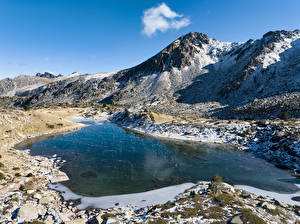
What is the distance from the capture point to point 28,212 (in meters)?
13.6

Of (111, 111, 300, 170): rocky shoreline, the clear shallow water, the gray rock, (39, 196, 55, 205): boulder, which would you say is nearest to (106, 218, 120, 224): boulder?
the clear shallow water

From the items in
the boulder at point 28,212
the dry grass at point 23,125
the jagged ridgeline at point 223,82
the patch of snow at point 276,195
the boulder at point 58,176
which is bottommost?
the patch of snow at point 276,195

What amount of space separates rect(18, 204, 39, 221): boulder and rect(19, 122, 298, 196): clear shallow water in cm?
509

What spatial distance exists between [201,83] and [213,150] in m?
125

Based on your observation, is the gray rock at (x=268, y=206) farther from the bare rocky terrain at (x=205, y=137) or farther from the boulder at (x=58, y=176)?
the boulder at (x=58, y=176)

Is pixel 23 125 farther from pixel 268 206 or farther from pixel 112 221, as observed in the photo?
pixel 268 206

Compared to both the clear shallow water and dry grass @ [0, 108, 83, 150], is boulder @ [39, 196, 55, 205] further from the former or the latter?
dry grass @ [0, 108, 83, 150]

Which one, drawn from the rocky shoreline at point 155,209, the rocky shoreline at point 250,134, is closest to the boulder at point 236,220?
the rocky shoreline at point 155,209

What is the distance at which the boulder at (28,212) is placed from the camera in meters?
13.2

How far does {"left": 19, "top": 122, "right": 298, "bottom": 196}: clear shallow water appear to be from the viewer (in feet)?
67.7

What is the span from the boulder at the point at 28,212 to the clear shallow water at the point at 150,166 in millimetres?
5089

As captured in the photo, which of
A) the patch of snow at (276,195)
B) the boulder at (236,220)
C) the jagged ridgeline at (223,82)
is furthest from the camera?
the jagged ridgeline at (223,82)

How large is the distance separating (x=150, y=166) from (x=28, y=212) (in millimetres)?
17022

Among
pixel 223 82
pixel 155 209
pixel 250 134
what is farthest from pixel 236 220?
pixel 223 82
